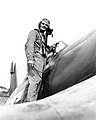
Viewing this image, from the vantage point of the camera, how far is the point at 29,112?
1.96 meters

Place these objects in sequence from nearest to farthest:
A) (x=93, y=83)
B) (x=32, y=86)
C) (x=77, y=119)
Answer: (x=77, y=119)
(x=93, y=83)
(x=32, y=86)

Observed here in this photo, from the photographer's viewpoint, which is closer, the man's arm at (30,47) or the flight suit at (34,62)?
the flight suit at (34,62)

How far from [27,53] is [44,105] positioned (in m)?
3.15

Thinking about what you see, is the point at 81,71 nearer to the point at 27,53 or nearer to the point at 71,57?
the point at 71,57

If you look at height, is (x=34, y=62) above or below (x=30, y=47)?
below

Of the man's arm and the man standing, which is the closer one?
the man standing

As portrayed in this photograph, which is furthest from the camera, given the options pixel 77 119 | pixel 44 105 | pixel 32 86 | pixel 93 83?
pixel 32 86

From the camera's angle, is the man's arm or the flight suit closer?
the flight suit

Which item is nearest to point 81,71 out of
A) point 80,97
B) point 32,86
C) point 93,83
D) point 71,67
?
point 71,67

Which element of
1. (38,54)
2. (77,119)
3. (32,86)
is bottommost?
(32,86)

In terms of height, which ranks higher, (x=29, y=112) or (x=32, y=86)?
(x=29, y=112)

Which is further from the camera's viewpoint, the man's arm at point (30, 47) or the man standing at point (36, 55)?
the man's arm at point (30, 47)

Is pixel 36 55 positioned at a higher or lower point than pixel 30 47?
lower

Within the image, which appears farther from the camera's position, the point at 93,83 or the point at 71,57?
the point at 71,57
